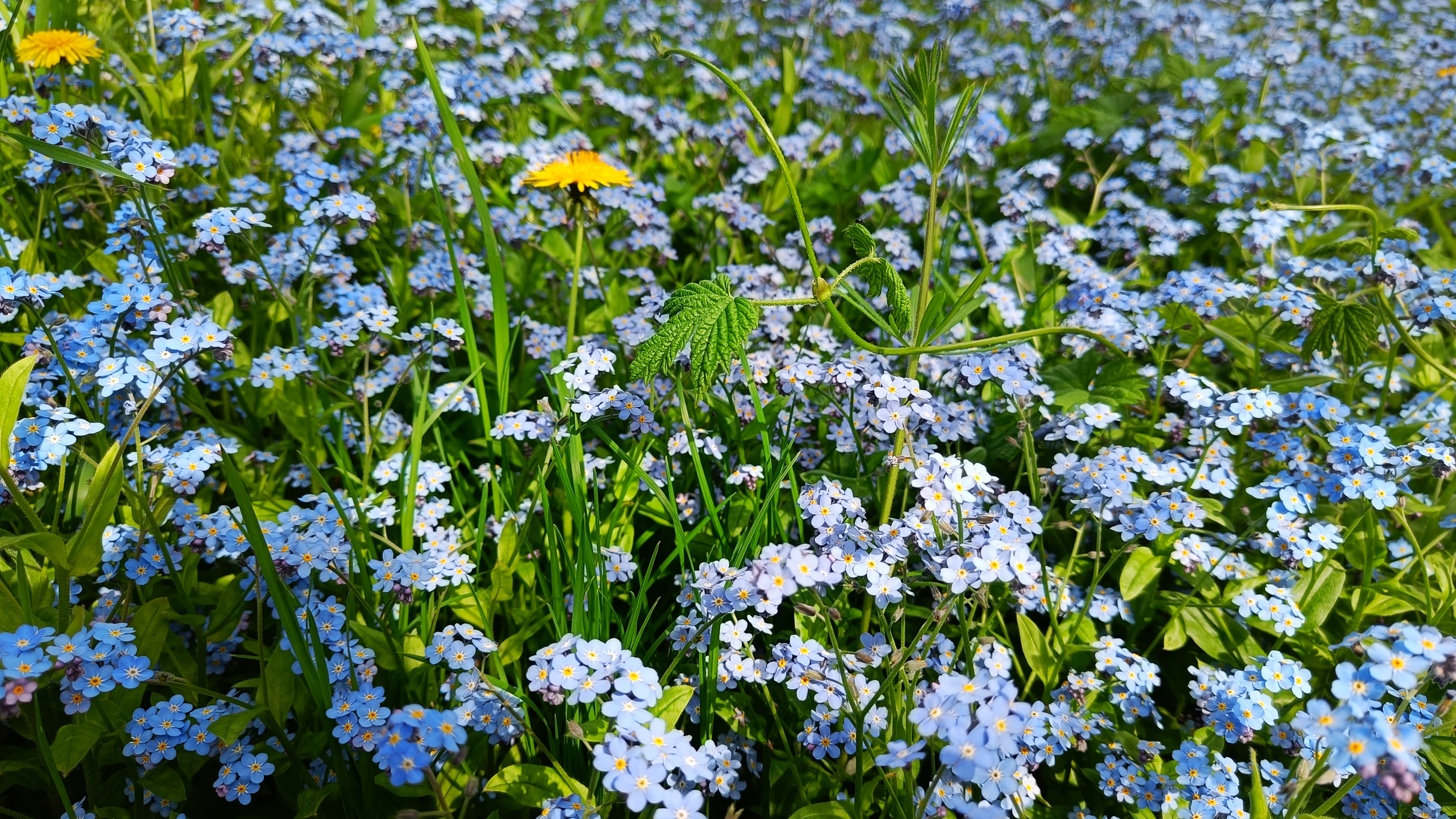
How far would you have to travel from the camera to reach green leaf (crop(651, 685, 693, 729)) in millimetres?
1854

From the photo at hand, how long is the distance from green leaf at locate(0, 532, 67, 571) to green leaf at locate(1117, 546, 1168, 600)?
2.63 m

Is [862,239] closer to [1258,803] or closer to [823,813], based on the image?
[823,813]

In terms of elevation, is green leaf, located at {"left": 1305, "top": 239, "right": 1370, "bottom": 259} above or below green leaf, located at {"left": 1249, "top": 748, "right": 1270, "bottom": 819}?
above

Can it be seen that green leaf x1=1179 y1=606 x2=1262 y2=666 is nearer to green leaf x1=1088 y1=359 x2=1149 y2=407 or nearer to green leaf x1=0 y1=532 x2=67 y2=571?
green leaf x1=1088 y1=359 x2=1149 y2=407

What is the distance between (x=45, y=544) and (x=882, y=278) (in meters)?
1.92

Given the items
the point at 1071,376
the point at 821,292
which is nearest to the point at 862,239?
the point at 821,292

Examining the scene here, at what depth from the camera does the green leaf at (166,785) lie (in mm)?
1897

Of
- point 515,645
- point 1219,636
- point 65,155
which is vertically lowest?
point 1219,636

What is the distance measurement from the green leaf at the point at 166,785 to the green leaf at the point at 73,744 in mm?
149

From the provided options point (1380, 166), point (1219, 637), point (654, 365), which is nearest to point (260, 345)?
point (654, 365)

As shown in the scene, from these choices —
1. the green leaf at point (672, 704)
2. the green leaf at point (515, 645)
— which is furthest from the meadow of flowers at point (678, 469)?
the green leaf at point (672, 704)

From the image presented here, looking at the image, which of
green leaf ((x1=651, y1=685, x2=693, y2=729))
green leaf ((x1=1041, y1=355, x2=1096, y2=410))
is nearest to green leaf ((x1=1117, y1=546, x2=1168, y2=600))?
green leaf ((x1=1041, y1=355, x2=1096, y2=410))

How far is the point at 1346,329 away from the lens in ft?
8.00

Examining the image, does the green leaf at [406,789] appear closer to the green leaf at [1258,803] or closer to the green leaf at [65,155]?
the green leaf at [65,155]
